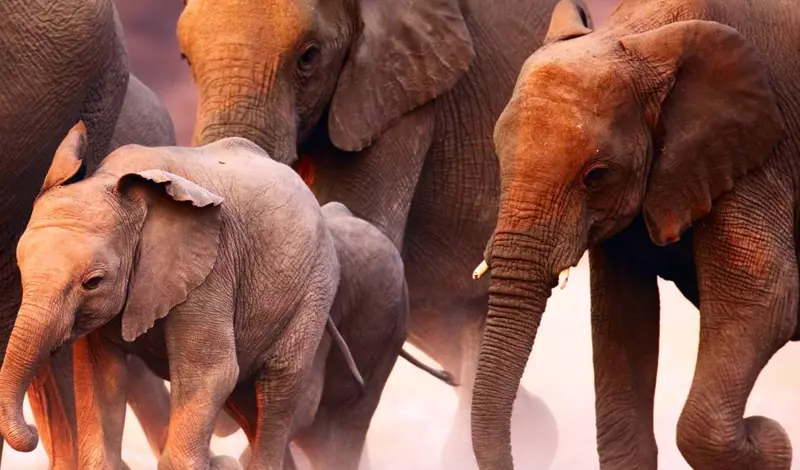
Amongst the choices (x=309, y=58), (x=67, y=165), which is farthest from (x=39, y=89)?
(x=309, y=58)

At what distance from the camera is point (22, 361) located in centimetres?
498

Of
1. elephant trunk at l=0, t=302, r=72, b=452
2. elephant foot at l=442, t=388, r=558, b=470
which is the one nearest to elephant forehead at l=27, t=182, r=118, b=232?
elephant trunk at l=0, t=302, r=72, b=452

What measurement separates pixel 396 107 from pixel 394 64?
137 millimetres

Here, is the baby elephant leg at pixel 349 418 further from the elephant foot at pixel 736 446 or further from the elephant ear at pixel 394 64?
the elephant foot at pixel 736 446

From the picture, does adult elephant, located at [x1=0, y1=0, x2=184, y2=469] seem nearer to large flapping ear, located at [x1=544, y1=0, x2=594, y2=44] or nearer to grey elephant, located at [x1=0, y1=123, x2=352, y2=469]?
grey elephant, located at [x1=0, y1=123, x2=352, y2=469]

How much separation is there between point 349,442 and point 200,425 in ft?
4.21

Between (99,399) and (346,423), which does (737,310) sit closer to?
(346,423)

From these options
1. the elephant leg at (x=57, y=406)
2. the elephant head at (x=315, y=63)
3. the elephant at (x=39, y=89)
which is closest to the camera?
the elephant at (x=39, y=89)

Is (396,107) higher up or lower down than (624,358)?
higher up

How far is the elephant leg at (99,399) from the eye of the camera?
5.32 m

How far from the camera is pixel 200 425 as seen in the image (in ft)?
17.3

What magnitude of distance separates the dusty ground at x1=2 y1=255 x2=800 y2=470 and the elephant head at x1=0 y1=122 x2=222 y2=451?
2.93 meters

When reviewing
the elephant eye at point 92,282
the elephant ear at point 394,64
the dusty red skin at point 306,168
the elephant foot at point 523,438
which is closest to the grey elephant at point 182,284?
the elephant eye at point 92,282

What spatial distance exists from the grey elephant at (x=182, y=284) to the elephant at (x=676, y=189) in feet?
1.60
